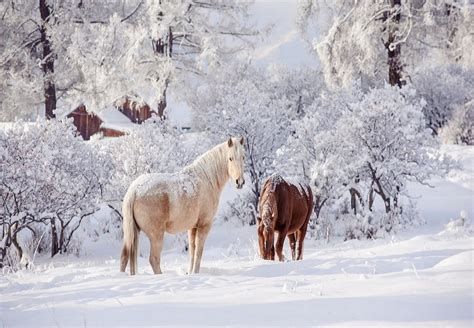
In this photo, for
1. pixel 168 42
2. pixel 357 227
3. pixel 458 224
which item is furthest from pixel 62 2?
pixel 458 224

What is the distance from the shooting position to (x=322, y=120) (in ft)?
41.3

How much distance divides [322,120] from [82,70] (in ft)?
26.6

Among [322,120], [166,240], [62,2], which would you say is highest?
[62,2]

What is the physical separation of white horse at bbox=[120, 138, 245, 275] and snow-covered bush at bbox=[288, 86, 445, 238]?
5565mm

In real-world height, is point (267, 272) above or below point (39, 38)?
below

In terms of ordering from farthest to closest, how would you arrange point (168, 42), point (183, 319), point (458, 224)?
1. point (168, 42)
2. point (458, 224)
3. point (183, 319)

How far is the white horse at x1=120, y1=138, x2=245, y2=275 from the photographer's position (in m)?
5.73

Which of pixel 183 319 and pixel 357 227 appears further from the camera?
pixel 357 227

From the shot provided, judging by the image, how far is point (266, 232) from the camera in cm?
670

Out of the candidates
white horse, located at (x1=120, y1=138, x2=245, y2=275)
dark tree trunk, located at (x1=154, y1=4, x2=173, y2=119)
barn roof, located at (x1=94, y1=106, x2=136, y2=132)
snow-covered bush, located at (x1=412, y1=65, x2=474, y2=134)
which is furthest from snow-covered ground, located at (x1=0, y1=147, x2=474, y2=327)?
barn roof, located at (x1=94, y1=106, x2=136, y2=132)

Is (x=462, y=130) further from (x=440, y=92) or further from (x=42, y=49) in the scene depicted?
(x=42, y=49)

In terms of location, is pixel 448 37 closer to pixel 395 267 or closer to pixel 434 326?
pixel 395 267

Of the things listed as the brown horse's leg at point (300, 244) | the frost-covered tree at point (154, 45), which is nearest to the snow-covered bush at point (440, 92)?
the frost-covered tree at point (154, 45)

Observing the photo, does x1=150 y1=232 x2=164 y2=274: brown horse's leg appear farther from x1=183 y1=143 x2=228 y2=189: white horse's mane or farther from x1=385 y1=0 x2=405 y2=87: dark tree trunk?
x1=385 y1=0 x2=405 y2=87: dark tree trunk
